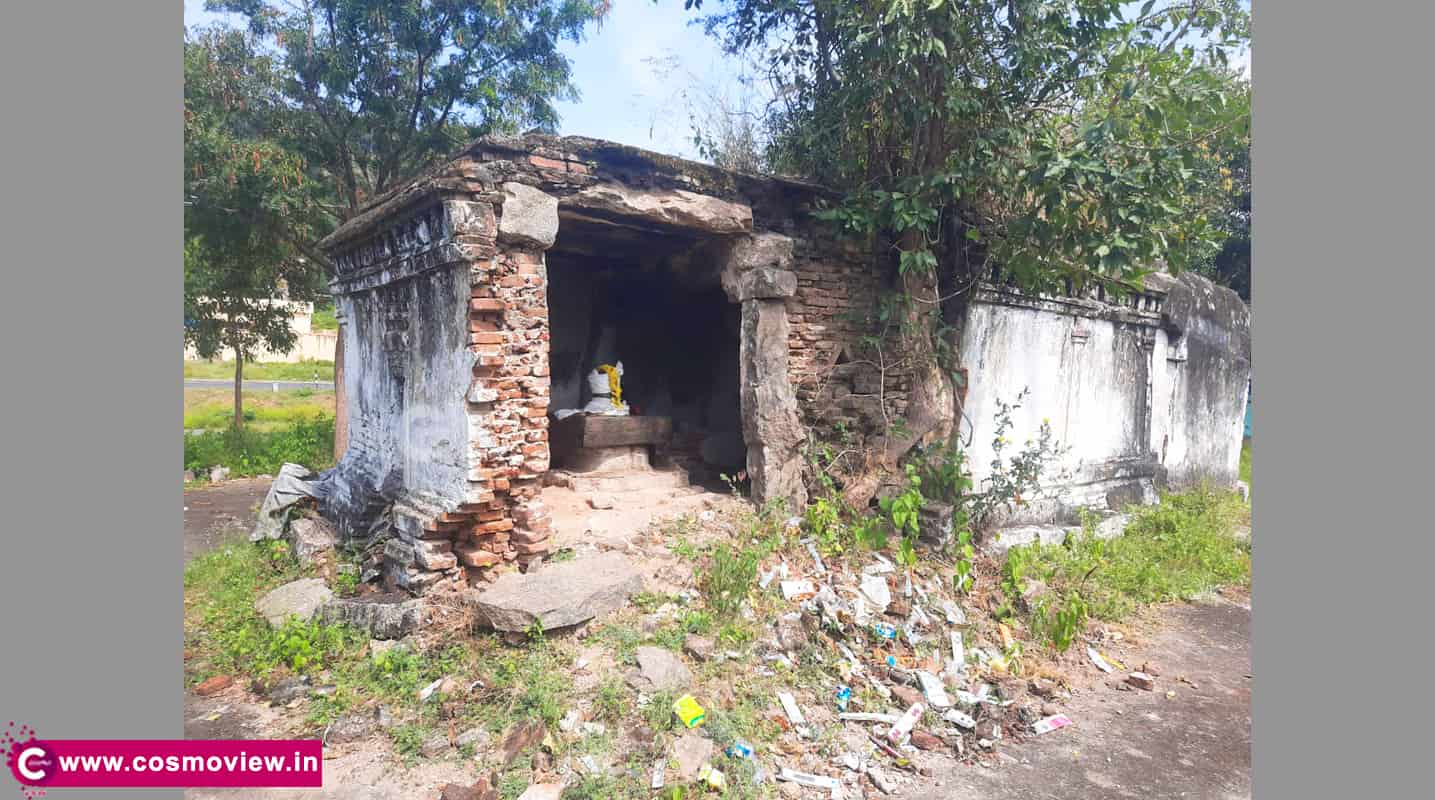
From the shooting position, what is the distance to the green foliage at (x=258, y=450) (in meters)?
12.1

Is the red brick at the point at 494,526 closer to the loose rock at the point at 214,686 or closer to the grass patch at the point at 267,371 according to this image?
the loose rock at the point at 214,686

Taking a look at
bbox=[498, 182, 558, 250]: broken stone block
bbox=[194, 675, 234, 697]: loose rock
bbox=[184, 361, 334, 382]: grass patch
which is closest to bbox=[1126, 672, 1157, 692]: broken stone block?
bbox=[498, 182, 558, 250]: broken stone block

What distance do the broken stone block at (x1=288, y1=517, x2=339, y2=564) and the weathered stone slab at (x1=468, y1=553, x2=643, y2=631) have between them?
239cm

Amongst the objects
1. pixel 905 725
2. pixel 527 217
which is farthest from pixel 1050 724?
pixel 527 217

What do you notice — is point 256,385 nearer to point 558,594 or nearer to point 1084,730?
point 558,594

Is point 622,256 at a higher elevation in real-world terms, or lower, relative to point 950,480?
higher

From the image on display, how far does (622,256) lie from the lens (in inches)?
324

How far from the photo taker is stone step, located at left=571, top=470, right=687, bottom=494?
22.3ft

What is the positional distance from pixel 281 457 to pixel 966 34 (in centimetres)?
1151

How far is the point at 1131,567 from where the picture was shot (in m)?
7.15

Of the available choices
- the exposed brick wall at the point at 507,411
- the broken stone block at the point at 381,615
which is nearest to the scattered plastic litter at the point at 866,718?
the exposed brick wall at the point at 507,411

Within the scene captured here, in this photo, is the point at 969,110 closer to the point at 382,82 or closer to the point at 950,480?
the point at 950,480

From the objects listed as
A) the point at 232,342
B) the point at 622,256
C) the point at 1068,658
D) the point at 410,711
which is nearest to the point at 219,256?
the point at 232,342

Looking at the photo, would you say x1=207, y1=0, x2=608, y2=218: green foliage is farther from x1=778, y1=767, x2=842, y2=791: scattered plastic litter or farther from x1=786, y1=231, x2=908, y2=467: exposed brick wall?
x1=778, y1=767, x2=842, y2=791: scattered plastic litter
